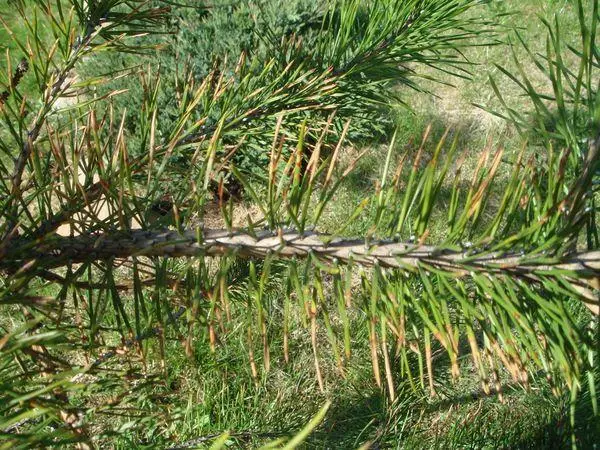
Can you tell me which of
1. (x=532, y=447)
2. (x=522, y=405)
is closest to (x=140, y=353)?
(x=532, y=447)

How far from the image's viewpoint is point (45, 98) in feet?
2.45

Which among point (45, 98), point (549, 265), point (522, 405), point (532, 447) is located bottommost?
point (522, 405)

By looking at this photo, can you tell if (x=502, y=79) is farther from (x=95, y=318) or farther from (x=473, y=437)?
(x=95, y=318)

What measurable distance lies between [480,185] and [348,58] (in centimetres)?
58

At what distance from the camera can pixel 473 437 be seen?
1584 mm

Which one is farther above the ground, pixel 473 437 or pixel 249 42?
pixel 249 42

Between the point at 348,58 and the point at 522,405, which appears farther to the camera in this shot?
the point at 522,405

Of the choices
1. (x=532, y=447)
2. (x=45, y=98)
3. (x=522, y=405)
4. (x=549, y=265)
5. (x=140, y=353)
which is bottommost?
(x=522, y=405)

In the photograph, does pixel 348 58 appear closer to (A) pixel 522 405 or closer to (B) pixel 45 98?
(B) pixel 45 98

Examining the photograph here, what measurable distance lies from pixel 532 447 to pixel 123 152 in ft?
4.10

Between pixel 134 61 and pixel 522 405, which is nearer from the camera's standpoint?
pixel 522 405

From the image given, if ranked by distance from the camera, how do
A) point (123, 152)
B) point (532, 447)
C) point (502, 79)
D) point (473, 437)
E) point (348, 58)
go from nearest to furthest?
point (123, 152) < point (348, 58) < point (532, 447) < point (473, 437) < point (502, 79)

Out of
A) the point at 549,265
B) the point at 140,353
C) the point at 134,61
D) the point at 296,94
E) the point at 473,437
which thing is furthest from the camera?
the point at 134,61

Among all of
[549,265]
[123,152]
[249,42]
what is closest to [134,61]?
[249,42]
